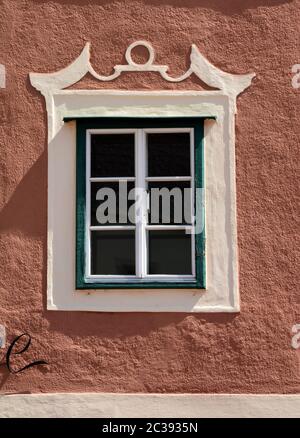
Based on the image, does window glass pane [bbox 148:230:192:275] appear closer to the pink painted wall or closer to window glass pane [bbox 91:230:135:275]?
window glass pane [bbox 91:230:135:275]

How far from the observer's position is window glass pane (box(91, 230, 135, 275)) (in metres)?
8.20

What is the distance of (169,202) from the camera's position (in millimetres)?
8258

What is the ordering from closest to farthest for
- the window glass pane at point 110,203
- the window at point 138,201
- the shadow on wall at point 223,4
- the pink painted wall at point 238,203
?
the pink painted wall at point 238,203 → the window at point 138,201 → the window glass pane at point 110,203 → the shadow on wall at point 223,4

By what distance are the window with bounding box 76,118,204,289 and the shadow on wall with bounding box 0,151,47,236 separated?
0.32 m

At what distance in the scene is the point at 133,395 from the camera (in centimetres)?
799

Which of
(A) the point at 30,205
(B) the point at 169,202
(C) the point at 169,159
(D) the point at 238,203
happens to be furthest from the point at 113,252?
(D) the point at 238,203

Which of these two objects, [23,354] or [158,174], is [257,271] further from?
[23,354]

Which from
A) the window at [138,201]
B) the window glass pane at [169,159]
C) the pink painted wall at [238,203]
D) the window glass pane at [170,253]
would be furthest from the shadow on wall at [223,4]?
the window glass pane at [170,253]

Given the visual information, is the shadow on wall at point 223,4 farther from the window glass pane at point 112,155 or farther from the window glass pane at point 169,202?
the window glass pane at point 169,202

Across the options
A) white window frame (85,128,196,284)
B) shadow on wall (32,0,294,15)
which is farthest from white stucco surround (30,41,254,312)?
shadow on wall (32,0,294,15)

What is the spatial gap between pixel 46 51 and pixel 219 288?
2599mm

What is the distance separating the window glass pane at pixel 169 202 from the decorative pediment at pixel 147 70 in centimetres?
92

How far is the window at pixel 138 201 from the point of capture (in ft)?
26.8
